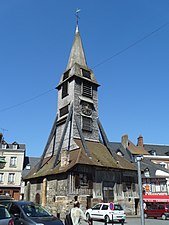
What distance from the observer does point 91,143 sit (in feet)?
84.7

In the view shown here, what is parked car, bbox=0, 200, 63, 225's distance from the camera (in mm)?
7858

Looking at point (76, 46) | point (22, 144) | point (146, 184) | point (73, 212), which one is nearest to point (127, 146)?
point (146, 184)

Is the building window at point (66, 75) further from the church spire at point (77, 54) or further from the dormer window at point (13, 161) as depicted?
the dormer window at point (13, 161)

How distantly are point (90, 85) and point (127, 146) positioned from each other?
19647mm

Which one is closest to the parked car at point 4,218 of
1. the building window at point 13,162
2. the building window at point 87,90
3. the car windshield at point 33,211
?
the car windshield at point 33,211

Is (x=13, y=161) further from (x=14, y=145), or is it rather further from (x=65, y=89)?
(x=65, y=89)

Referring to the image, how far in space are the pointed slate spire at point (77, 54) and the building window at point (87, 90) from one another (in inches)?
129

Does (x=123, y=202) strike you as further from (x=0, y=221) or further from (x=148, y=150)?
(x=148, y=150)

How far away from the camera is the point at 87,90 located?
28141 millimetres

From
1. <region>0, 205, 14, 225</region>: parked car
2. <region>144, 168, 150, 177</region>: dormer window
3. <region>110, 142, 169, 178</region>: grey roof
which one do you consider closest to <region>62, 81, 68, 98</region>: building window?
<region>110, 142, 169, 178</region>: grey roof

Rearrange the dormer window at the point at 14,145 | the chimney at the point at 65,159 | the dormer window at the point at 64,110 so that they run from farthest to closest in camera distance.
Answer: the dormer window at the point at 14,145 → the dormer window at the point at 64,110 → the chimney at the point at 65,159

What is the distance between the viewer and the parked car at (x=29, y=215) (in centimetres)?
786

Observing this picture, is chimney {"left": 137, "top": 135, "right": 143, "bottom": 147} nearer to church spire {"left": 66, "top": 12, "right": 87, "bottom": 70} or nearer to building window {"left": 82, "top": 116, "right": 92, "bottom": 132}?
church spire {"left": 66, "top": 12, "right": 87, "bottom": 70}

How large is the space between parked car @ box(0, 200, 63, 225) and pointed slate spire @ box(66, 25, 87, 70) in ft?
74.2
